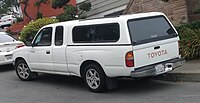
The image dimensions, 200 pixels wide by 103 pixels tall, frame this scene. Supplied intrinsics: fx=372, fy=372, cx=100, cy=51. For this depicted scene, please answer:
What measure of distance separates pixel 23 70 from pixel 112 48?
12.3ft

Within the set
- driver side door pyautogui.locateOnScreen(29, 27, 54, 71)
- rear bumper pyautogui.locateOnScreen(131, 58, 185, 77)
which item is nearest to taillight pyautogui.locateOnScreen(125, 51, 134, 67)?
rear bumper pyautogui.locateOnScreen(131, 58, 185, 77)

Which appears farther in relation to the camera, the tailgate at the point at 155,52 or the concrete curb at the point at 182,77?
the concrete curb at the point at 182,77

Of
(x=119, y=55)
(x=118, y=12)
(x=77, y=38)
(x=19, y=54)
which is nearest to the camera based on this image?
(x=119, y=55)

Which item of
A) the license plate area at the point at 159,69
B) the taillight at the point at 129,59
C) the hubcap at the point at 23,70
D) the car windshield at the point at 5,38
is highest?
the car windshield at the point at 5,38

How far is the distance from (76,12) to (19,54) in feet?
38.3

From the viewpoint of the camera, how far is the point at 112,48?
24.6 ft

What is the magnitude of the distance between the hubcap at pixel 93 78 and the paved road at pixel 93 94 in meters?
0.20

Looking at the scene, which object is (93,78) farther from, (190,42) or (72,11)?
(72,11)

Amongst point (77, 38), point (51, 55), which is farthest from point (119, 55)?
point (51, 55)

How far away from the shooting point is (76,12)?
71.2 ft

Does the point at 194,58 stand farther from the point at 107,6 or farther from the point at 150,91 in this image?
the point at 107,6

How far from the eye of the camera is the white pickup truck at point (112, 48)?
7.39 metres

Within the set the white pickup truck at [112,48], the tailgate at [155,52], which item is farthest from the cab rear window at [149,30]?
the tailgate at [155,52]

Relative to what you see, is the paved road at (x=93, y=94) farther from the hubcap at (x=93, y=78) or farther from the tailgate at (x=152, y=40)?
the tailgate at (x=152, y=40)
